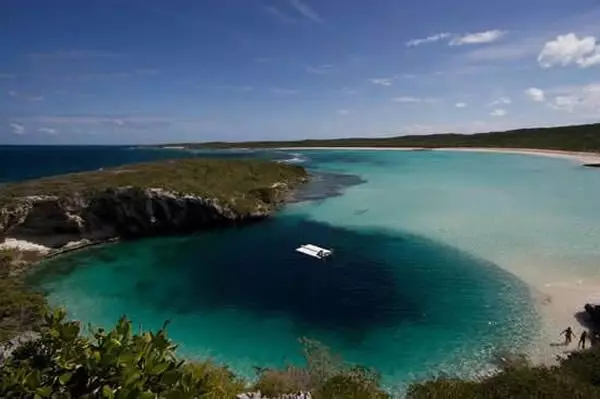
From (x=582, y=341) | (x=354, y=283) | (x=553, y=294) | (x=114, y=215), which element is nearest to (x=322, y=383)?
(x=582, y=341)

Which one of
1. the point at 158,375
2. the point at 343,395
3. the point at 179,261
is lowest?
the point at 179,261

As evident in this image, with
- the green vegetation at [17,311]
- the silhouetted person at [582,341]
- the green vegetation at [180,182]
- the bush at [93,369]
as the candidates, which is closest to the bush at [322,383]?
the bush at [93,369]

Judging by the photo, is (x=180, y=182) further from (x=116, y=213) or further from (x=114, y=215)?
(x=114, y=215)

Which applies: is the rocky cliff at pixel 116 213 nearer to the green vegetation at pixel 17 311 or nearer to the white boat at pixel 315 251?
the white boat at pixel 315 251

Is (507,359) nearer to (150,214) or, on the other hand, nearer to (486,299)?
(486,299)

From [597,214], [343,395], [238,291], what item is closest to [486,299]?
[238,291]

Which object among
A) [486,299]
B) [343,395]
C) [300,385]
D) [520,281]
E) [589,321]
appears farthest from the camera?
[520,281]

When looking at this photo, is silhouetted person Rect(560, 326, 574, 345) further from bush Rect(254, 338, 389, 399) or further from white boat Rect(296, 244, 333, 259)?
white boat Rect(296, 244, 333, 259)
